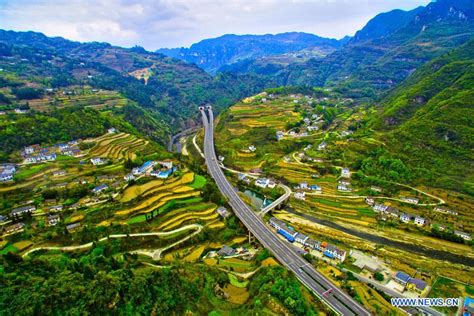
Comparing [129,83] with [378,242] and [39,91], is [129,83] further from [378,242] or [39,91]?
[378,242]

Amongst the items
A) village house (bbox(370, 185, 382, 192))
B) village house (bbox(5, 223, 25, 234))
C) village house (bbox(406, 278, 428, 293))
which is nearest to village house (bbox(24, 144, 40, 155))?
village house (bbox(5, 223, 25, 234))

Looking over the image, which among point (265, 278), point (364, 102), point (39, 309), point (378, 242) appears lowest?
point (378, 242)

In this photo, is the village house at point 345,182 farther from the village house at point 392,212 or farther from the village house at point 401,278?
the village house at point 401,278

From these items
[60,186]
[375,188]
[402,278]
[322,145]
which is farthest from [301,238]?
[322,145]

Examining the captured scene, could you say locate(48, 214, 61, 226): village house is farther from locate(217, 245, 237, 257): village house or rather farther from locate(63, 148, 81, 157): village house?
locate(217, 245, 237, 257): village house

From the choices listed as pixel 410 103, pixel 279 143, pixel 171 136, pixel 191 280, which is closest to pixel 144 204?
pixel 191 280

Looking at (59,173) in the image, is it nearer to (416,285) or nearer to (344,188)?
(344,188)
